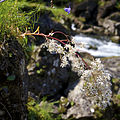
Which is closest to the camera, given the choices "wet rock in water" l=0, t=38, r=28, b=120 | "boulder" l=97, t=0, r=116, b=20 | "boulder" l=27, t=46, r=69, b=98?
"wet rock in water" l=0, t=38, r=28, b=120

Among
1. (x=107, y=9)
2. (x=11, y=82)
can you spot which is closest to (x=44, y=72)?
(x=11, y=82)

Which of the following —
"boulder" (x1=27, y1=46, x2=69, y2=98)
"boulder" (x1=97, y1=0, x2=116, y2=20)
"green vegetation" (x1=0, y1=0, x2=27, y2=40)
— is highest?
"boulder" (x1=97, y1=0, x2=116, y2=20)

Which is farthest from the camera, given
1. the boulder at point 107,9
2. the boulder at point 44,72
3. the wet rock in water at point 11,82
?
the boulder at point 107,9

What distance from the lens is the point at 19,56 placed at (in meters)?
1.46

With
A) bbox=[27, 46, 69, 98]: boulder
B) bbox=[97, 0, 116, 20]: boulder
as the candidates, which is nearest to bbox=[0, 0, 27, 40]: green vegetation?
bbox=[27, 46, 69, 98]: boulder

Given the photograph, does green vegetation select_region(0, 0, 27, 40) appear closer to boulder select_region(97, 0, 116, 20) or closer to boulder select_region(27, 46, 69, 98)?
boulder select_region(27, 46, 69, 98)

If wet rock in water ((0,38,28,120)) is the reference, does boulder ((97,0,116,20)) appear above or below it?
above

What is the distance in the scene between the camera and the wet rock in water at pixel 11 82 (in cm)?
127

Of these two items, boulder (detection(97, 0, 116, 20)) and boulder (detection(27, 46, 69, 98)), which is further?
boulder (detection(97, 0, 116, 20))

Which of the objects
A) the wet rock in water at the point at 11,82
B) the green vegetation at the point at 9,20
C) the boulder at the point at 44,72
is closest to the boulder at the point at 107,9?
the boulder at the point at 44,72

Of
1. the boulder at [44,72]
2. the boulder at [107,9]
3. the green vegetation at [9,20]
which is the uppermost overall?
the boulder at [107,9]

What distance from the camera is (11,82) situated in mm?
1349

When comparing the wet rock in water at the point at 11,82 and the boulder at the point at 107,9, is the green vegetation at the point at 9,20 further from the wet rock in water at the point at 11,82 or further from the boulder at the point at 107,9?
the boulder at the point at 107,9

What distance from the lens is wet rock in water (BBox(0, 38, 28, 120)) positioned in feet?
4.18
